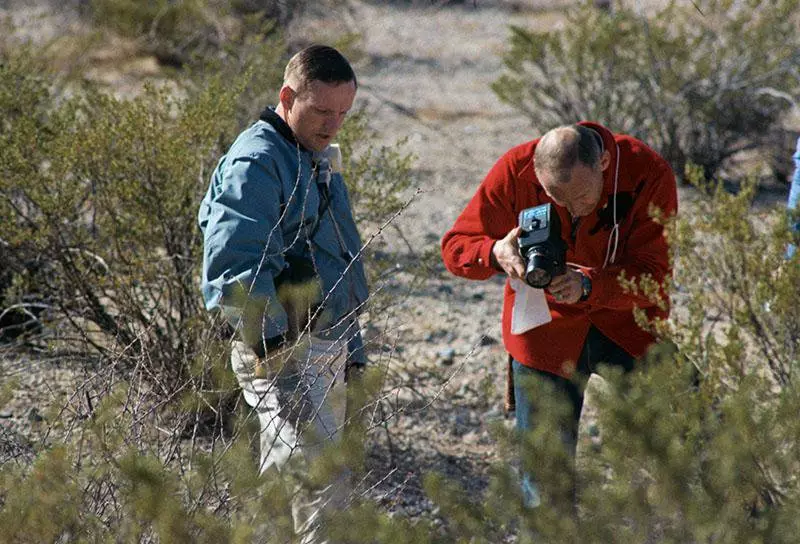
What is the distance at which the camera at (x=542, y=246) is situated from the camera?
3.17 meters

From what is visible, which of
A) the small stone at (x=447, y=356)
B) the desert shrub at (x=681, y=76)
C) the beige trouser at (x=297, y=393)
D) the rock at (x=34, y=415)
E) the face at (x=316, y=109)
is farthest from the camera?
the desert shrub at (x=681, y=76)

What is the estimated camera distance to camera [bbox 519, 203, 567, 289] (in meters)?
3.17

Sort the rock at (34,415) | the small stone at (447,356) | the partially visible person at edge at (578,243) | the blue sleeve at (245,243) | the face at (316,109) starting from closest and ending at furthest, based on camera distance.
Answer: the blue sleeve at (245,243) → the face at (316,109) → the partially visible person at edge at (578,243) → the rock at (34,415) → the small stone at (447,356)

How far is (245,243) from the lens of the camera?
298 cm

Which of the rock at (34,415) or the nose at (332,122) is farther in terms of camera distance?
the rock at (34,415)

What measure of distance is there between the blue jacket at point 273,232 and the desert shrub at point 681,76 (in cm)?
533

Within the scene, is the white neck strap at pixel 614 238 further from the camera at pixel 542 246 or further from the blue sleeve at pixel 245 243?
the blue sleeve at pixel 245 243

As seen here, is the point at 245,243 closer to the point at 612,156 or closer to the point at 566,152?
the point at 566,152

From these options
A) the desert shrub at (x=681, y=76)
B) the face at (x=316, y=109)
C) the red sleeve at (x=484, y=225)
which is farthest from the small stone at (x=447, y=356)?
the desert shrub at (x=681, y=76)

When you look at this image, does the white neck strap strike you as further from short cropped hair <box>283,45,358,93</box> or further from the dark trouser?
short cropped hair <box>283,45,358,93</box>

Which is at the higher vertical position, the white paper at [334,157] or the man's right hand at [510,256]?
the white paper at [334,157]

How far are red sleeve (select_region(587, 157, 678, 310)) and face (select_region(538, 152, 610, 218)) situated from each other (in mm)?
133

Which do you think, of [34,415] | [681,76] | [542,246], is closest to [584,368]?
[542,246]

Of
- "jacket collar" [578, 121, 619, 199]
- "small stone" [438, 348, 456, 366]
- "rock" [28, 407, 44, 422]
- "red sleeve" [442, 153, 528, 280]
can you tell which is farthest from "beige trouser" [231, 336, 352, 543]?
"small stone" [438, 348, 456, 366]
